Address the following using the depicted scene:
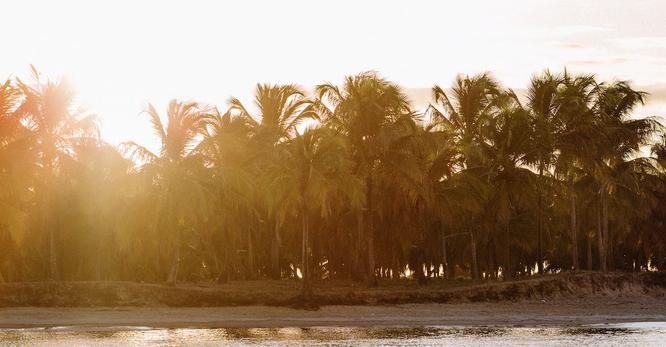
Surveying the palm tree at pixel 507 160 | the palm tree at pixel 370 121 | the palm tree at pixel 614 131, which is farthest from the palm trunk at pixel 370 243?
the palm tree at pixel 614 131

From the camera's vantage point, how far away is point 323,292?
48.0 m

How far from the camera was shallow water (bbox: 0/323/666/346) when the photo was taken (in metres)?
36.5

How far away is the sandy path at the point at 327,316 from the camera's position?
42.9 meters

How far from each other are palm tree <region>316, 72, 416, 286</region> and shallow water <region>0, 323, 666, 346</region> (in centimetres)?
1133

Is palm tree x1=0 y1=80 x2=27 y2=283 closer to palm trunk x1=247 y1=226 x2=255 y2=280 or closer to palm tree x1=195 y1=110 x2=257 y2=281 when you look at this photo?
palm tree x1=195 y1=110 x2=257 y2=281

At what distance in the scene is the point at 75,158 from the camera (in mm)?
47531

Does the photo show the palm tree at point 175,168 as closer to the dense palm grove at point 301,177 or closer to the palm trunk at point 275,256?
the dense palm grove at point 301,177

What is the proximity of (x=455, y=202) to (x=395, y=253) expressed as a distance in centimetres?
536

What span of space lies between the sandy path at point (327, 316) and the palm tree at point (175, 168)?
390 centimetres

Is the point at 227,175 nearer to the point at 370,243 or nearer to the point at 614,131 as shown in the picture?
the point at 370,243

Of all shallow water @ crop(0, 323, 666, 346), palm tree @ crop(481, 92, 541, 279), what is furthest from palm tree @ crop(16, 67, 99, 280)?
palm tree @ crop(481, 92, 541, 279)

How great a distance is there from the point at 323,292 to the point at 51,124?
1407 cm

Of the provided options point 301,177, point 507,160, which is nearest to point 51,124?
point 301,177

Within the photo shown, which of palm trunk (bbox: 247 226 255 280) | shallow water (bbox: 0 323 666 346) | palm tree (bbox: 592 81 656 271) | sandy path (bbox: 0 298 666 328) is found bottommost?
shallow water (bbox: 0 323 666 346)
